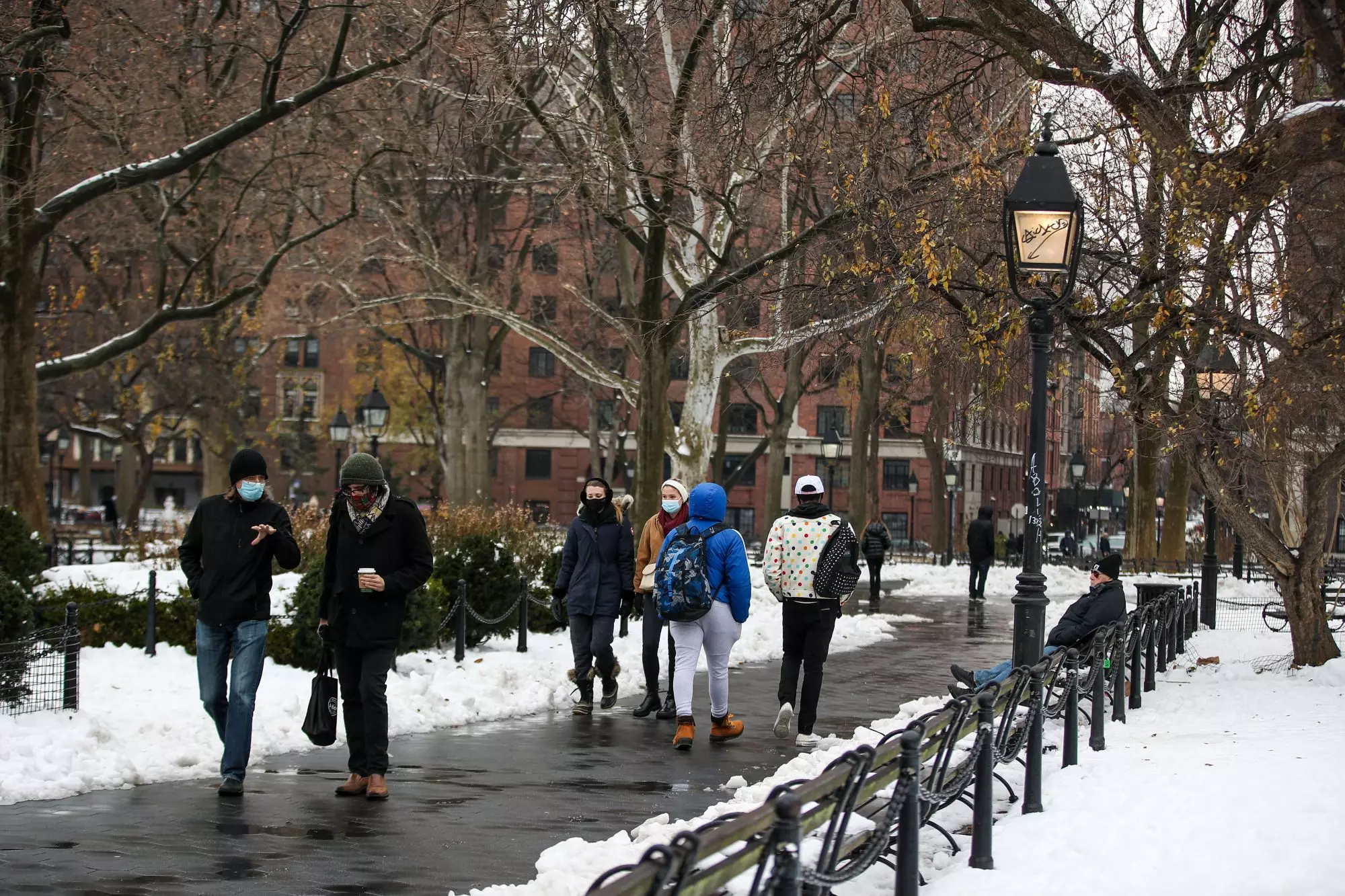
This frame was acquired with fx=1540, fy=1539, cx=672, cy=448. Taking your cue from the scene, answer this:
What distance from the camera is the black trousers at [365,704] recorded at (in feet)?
30.0

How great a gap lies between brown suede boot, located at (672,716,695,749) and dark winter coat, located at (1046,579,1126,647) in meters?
3.62

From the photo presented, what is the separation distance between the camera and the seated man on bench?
519 inches

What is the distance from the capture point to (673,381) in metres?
78.8

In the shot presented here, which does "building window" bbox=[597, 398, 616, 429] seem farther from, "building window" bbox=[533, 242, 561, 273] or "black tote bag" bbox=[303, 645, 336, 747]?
"black tote bag" bbox=[303, 645, 336, 747]

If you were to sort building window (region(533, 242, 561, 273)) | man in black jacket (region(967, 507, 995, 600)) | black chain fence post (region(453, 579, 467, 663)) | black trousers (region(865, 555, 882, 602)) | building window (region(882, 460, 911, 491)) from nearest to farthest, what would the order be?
black chain fence post (region(453, 579, 467, 663)) → man in black jacket (region(967, 507, 995, 600)) → black trousers (region(865, 555, 882, 602)) → building window (region(533, 242, 561, 273)) → building window (region(882, 460, 911, 491))

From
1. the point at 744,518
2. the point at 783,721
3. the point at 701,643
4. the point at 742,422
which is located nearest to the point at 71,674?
the point at 701,643

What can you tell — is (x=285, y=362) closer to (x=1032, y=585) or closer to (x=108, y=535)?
(x=108, y=535)

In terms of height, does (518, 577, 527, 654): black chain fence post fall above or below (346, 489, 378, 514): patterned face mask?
below

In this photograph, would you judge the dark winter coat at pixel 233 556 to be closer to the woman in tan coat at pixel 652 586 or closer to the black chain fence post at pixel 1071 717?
the woman in tan coat at pixel 652 586

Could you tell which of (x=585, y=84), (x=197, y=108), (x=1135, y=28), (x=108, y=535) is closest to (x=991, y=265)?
(x=1135, y=28)

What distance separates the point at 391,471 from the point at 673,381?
15.1 metres

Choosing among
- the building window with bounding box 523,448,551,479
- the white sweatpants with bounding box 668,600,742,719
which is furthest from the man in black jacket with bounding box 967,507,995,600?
the building window with bounding box 523,448,551,479

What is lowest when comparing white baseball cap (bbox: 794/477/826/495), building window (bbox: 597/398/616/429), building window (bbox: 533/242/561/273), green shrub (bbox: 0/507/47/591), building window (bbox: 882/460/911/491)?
green shrub (bbox: 0/507/47/591)

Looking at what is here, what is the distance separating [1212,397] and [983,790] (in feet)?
36.6
